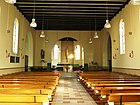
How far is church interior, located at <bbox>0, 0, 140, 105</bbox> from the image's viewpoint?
486 cm

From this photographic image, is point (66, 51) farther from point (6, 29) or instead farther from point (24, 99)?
point (24, 99)

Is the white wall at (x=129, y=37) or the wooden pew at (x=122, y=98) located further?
the white wall at (x=129, y=37)

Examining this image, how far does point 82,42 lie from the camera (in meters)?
18.1

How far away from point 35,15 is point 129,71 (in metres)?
7.05

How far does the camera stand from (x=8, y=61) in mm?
9461

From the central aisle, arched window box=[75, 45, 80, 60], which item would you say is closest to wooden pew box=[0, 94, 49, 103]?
the central aisle

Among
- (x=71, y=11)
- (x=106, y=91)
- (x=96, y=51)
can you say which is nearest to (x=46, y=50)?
(x=96, y=51)

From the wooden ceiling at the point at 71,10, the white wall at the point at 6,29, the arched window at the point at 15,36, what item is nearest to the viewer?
the white wall at the point at 6,29

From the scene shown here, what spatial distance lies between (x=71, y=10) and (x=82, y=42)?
23.2 feet

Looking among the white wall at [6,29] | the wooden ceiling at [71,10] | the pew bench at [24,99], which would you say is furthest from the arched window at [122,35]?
the pew bench at [24,99]

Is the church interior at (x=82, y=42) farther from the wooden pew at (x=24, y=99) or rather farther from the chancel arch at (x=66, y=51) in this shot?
the chancel arch at (x=66, y=51)

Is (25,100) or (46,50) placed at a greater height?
(46,50)

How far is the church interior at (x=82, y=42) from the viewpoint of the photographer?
4.86m

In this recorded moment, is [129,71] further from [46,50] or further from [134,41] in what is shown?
[46,50]
